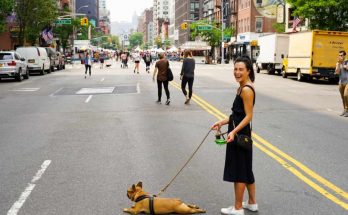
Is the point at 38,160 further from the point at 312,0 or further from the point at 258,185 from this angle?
the point at 312,0

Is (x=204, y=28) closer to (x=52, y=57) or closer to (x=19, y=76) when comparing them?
(x=52, y=57)

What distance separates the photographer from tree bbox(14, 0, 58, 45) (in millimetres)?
42656

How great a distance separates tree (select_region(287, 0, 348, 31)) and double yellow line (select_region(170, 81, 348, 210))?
25011mm

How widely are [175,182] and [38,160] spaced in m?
2.59

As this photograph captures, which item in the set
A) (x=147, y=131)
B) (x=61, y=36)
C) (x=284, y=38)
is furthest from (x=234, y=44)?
(x=147, y=131)

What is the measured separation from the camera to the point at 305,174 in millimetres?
7094

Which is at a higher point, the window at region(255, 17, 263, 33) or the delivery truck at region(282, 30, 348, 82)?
the window at region(255, 17, 263, 33)

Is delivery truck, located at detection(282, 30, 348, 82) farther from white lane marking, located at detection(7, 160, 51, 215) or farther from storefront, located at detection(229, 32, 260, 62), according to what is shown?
storefront, located at detection(229, 32, 260, 62)

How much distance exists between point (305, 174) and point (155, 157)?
7.96 ft

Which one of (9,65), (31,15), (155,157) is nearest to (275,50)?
(9,65)

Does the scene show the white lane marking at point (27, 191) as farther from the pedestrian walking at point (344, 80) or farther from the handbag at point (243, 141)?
the pedestrian walking at point (344, 80)

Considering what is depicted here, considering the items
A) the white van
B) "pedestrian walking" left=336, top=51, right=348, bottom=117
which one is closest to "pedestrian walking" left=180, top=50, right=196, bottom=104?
"pedestrian walking" left=336, top=51, right=348, bottom=117

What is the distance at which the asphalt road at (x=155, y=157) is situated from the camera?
5.85 metres

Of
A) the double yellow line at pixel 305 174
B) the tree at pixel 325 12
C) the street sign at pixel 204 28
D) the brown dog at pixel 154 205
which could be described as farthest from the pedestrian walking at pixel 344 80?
the street sign at pixel 204 28
